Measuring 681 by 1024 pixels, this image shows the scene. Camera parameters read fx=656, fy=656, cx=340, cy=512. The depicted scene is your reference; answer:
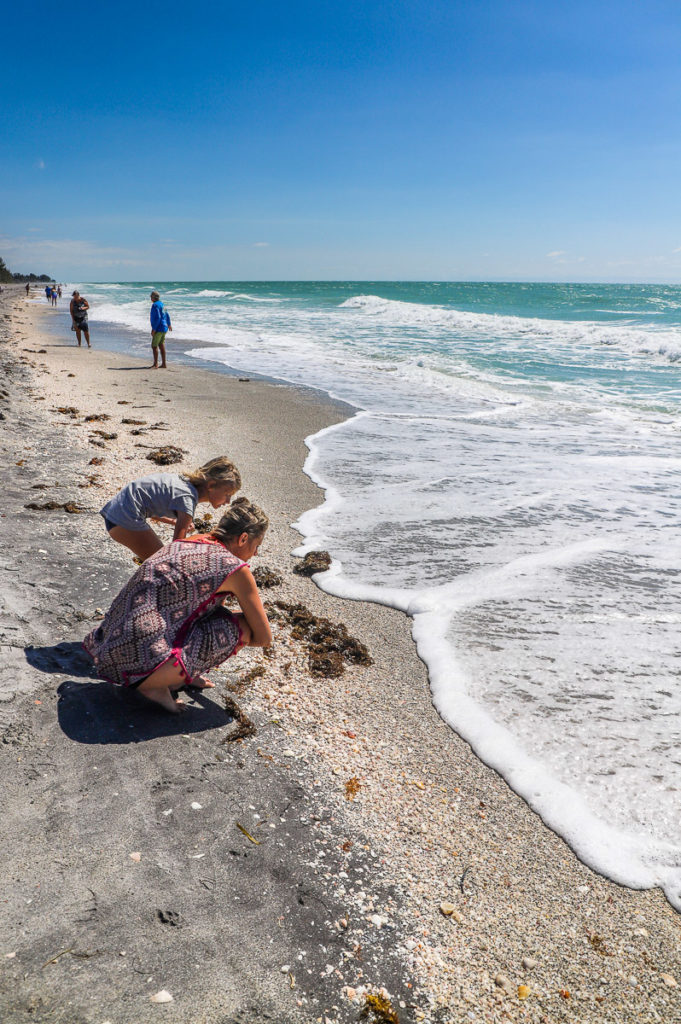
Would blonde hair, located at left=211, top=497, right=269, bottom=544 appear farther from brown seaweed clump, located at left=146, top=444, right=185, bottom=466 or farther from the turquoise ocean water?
brown seaweed clump, located at left=146, top=444, right=185, bottom=466

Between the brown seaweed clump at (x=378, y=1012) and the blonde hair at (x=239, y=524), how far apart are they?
1.83 m

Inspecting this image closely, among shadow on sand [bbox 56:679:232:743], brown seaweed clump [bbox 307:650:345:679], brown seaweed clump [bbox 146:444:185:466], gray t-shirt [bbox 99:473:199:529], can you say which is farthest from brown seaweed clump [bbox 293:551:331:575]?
brown seaweed clump [bbox 146:444:185:466]

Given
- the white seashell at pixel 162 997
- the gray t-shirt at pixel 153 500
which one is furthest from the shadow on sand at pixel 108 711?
the white seashell at pixel 162 997

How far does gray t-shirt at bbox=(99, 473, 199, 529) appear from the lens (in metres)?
3.80

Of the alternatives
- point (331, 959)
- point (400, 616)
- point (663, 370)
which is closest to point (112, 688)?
point (331, 959)

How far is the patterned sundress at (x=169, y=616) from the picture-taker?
2805 millimetres

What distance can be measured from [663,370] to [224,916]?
2015cm

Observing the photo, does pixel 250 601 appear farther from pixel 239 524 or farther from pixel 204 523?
pixel 204 523

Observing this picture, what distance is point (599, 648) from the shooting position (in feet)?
13.3

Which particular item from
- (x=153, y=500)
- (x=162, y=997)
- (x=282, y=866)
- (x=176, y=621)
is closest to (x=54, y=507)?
(x=153, y=500)

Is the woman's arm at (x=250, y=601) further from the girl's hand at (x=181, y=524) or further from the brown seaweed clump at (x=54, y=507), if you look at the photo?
A: the brown seaweed clump at (x=54, y=507)

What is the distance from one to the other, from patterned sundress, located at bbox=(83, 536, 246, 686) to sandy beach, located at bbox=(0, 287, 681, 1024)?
30 cm

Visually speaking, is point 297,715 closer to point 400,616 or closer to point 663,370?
point 400,616

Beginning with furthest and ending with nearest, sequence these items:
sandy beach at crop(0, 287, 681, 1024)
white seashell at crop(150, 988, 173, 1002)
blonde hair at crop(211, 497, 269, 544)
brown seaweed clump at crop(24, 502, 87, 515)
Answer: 1. brown seaweed clump at crop(24, 502, 87, 515)
2. blonde hair at crop(211, 497, 269, 544)
3. sandy beach at crop(0, 287, 681, 1024)
4. white seashell at crop(150, 988, 173, 1002)
